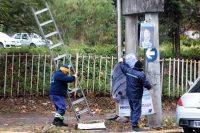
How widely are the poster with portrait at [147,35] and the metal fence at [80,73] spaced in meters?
5.01

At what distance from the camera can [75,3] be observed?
29.3 m

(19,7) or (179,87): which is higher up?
(19,7)

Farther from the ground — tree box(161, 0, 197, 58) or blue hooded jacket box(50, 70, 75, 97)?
tree box(161, 0, 197, 58)

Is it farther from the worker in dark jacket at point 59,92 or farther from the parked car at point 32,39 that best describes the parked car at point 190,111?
the parked car at point 32,39

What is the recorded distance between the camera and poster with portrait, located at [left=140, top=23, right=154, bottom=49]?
40.9ft

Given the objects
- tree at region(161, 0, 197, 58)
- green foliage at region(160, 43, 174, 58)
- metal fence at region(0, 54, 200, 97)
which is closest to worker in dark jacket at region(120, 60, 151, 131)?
metal fence at region(0, 54, 200, 97)

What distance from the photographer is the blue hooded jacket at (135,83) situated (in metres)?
12.0

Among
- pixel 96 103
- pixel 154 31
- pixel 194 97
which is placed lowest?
pixel 96 103

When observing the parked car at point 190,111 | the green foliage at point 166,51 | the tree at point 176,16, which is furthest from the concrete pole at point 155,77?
the green foliage at point 166,51

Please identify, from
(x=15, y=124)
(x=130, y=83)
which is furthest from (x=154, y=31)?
(x=15, y=124)

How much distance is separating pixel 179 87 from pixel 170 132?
6.10 metres

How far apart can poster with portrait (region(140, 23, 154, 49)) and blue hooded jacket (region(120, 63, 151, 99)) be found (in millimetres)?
772

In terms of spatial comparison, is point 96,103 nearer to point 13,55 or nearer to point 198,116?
point 13,55

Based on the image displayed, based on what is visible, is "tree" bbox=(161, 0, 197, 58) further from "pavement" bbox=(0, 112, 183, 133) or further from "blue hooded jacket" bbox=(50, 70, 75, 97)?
"blue hooded jacket" bbox=(50, 70, 75, 97)
